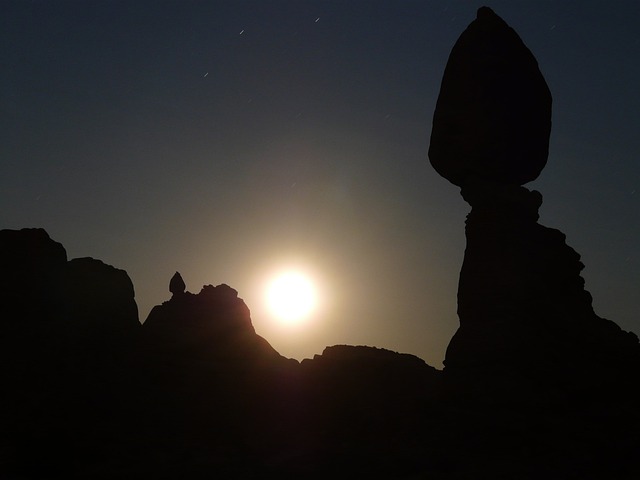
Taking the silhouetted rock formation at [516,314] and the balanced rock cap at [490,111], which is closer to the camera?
the silhouetted rock formation at [516,314]

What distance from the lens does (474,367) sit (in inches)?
1287

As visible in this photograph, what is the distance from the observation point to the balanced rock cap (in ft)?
120

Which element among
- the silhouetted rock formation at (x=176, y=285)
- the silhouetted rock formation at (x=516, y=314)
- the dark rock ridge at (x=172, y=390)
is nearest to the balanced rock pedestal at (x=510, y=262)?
the silhouetted rock formation at (x=516, y=314)

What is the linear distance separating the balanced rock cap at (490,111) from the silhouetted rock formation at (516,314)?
7 centimetres

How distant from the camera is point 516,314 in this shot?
32719 mm

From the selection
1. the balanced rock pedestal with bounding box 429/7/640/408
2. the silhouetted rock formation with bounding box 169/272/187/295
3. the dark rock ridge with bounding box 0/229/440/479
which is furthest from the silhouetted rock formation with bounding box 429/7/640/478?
the silhouetted rock formation with bounding box 169/272/187/295

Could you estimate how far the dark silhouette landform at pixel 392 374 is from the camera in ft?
101

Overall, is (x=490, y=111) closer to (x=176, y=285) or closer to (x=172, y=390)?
(x=172, y=390)

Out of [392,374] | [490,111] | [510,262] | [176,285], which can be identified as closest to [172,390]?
[176,285]

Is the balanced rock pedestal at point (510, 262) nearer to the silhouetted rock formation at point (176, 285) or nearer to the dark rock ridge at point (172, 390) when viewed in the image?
→ the dark rock ridge at point (172, 390)

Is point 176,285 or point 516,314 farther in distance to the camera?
point 176,285

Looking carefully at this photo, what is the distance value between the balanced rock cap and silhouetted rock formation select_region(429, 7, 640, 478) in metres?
0.07

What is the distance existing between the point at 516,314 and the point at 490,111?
467 inches

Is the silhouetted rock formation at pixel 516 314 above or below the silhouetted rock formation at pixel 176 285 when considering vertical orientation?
below
